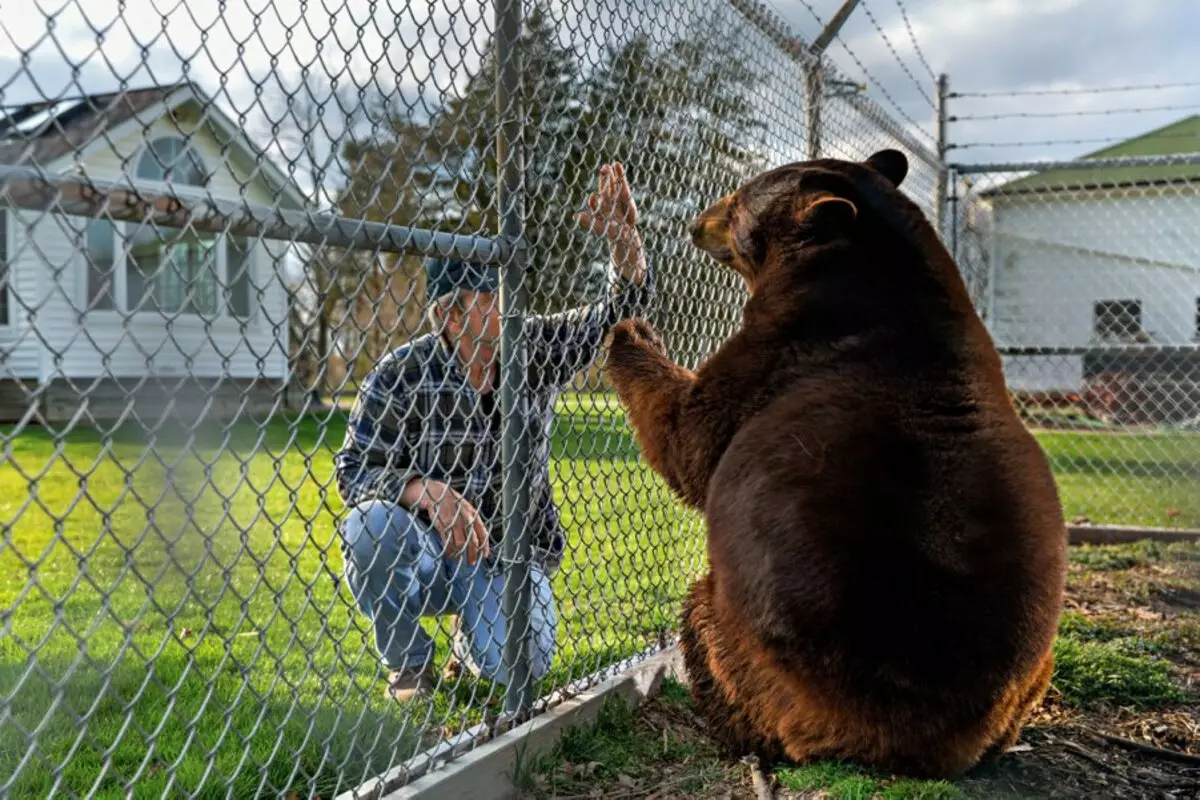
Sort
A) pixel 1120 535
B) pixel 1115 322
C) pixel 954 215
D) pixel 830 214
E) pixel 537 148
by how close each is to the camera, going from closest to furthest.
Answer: pixel 537 148 < pixel 830 214 < pixel 1120 535 < pixel 954 215 < pixel 1115 322

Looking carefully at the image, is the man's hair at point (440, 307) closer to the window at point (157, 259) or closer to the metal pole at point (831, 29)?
the window at point (157, 259)

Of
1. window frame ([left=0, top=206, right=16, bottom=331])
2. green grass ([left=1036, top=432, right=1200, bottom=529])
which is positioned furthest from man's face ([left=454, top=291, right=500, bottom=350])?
green grass ([left=1036, top=432, right=1200, bottom=529])

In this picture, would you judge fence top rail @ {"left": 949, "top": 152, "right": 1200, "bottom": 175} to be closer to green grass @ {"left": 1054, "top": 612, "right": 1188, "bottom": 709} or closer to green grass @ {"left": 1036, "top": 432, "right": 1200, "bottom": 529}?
green grass @ {"left": 1036, "top": 432, "right": 1200, "bottom": 529}

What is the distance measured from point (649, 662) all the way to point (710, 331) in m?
1.75

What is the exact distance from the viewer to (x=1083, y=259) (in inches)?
699

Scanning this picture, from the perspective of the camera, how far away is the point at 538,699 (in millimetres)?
3434

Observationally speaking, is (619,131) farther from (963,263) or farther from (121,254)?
(963,263)

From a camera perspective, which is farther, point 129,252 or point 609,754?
point 609,754

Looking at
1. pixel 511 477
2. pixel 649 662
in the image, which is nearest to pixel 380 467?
pixel 511 477

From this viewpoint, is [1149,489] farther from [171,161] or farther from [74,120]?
[74,120]

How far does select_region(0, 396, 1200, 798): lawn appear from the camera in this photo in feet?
6.81

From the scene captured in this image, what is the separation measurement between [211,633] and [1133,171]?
19.5 metres

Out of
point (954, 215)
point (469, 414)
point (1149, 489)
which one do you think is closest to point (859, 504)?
point (469, 414)

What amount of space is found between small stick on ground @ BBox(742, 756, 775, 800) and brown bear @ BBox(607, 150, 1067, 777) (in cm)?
4
